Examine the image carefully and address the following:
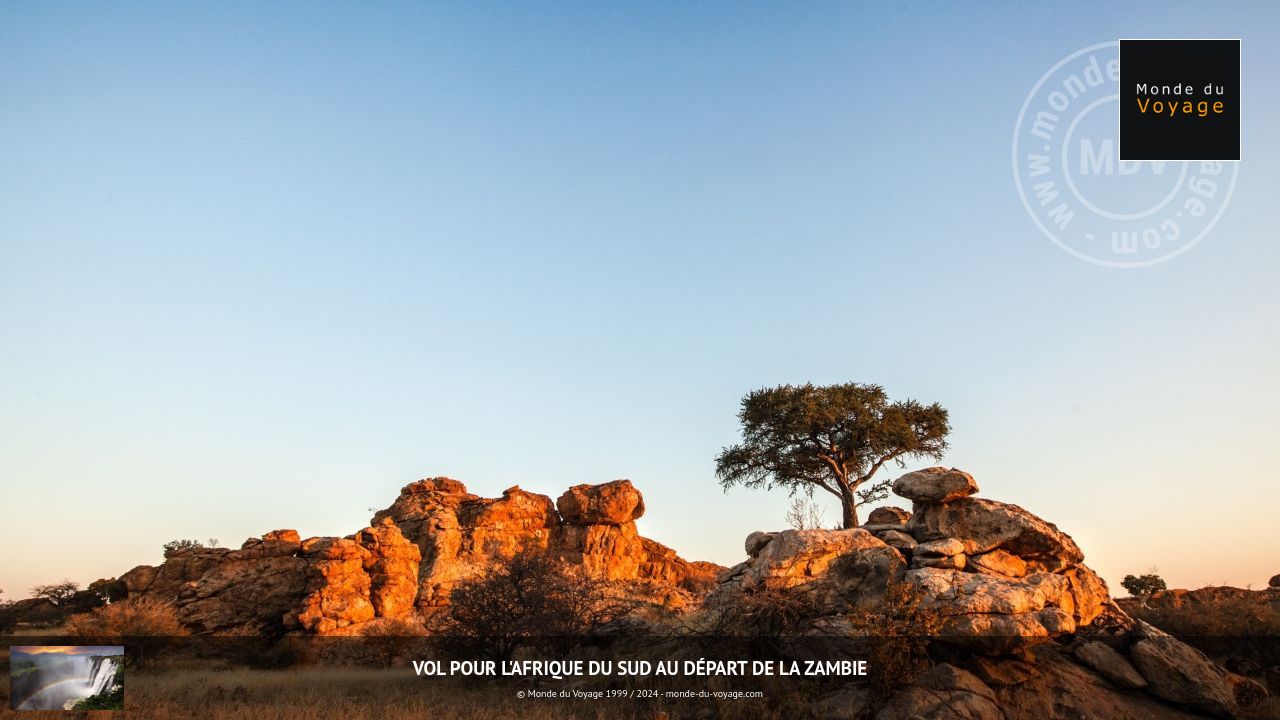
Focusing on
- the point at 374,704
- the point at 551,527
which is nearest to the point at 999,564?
the point at 374,704

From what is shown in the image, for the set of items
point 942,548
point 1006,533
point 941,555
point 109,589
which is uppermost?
point 1006,533

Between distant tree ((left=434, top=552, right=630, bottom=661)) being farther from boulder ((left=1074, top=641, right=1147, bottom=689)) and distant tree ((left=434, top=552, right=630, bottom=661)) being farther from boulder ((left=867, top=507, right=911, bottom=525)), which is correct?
boulder ((left=1074, top=641, right=1147, bottom=689))

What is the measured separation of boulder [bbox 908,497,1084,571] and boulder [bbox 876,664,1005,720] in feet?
14.2

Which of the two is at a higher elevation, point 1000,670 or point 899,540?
point 899,540

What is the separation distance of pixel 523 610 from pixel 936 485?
1215cm

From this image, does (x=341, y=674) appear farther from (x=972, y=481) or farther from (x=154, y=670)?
(x=972, y=481)

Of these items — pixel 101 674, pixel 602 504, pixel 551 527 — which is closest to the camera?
pixel 101 674

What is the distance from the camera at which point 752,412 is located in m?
33.4

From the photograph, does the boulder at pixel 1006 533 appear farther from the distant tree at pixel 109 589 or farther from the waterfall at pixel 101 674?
the distant tree at pixel 109 589

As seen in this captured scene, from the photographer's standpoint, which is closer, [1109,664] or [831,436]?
[1109,664]

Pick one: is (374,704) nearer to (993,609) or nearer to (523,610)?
(523,610)

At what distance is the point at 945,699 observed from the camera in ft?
45.8

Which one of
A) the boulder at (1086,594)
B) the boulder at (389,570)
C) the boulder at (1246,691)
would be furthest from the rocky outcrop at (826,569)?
the boulder at (389,570)

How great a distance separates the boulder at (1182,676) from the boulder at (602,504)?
36.7 metres
